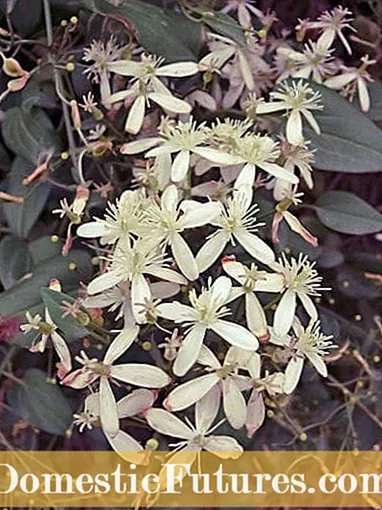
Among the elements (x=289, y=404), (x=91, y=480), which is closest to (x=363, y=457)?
(x=289, y=404)

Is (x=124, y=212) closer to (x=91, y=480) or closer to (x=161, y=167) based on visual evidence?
(x=161, y=167)

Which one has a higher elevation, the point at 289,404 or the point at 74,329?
the point at 74,329

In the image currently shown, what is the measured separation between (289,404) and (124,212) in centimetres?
24

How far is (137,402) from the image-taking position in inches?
22.4

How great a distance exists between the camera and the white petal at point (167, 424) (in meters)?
0.57

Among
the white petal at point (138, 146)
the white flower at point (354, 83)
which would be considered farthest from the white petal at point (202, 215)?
the white flower at point (354, 83)

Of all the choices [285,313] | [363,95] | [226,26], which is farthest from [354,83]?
[285,313]

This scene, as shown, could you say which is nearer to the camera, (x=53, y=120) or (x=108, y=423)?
(x=108, y=423)

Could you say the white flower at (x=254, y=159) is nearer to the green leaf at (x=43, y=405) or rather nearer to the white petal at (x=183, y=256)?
the white petal at (x=183, y=256)

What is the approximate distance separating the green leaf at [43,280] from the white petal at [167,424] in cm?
12

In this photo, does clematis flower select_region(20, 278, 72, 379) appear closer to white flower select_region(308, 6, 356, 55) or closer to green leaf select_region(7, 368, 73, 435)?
green leaf select_region(7, 368, 73, 435)

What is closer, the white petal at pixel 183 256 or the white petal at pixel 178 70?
the white petal at pixel 183 256

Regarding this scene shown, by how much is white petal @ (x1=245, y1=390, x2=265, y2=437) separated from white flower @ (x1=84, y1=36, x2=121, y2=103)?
9.2 inches

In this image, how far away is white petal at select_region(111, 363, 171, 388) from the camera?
565mm
